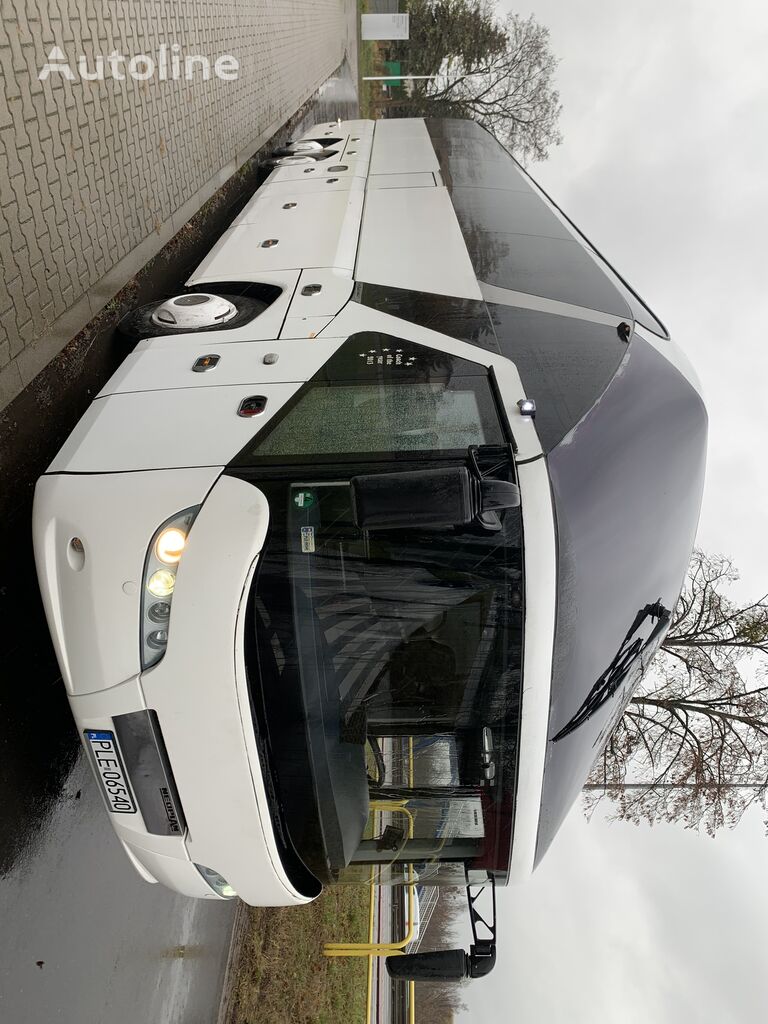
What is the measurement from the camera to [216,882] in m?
3.52

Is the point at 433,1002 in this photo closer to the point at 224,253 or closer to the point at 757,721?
the point at 757,721

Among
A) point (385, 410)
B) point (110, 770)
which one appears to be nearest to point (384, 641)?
point (385, 410)

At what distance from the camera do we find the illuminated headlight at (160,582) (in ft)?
9.96

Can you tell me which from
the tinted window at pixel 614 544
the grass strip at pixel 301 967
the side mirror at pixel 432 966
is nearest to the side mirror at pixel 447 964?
the side mirror at pixel 432 966

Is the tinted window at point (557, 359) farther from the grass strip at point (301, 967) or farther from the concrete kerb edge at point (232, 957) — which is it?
the grass strip at point (301, 967)

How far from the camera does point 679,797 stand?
1455 cm

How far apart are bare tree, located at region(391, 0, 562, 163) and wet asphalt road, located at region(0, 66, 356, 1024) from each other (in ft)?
67.3

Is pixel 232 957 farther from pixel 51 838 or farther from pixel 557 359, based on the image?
pixel 557 359

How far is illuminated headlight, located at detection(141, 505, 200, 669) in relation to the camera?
304cm

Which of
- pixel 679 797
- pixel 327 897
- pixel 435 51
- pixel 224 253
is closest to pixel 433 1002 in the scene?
pixel 679 797

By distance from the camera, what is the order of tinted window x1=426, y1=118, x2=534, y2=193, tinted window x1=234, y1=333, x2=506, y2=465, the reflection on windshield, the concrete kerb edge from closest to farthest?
1. the reflection on windshield
2. tinted window x1=234, y1=333, x2=506, y2=465
3. the concrete kerb edge
4. tinted window x1=426, y1=118, x2=534, y2=193

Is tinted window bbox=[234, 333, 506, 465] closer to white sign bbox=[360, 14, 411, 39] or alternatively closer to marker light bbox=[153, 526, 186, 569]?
marker light bbox=[153, 526, 186, 569]

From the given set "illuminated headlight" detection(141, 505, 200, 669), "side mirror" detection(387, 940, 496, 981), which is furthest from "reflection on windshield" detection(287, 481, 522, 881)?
"side mirror" detection(387, 940, 496, 981)

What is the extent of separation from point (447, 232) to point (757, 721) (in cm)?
1246
